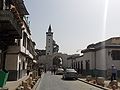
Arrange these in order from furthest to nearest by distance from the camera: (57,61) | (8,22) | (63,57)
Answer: (57,61)
(63,57)
(8,22)

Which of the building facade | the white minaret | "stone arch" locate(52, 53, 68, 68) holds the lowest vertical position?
the building facade

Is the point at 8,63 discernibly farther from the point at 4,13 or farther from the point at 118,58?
the point at 4,13

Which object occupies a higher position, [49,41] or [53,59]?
[49,41]

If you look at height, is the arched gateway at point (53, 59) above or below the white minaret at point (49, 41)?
below

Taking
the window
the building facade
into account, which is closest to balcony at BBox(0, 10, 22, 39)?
the building facade

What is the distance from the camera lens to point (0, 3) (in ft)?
72.7

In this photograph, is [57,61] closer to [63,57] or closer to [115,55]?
[63,57]

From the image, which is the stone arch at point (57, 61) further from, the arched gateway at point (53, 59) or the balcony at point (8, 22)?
the balcony at point (8, 22)

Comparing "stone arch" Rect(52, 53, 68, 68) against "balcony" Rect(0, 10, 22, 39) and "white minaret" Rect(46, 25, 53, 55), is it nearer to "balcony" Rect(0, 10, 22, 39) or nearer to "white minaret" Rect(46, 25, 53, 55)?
"white minaret" Rect(46, 25, 53, 55)

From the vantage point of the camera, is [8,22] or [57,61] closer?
[8,22]

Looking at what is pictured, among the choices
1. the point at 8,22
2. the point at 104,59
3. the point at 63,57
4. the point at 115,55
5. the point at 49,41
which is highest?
the point at 49,41

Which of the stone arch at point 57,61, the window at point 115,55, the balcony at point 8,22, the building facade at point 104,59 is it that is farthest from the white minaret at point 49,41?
the balcony at point 8,22

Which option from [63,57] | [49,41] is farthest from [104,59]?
[49,41]

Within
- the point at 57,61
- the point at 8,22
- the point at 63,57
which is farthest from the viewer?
the point at 57,61
